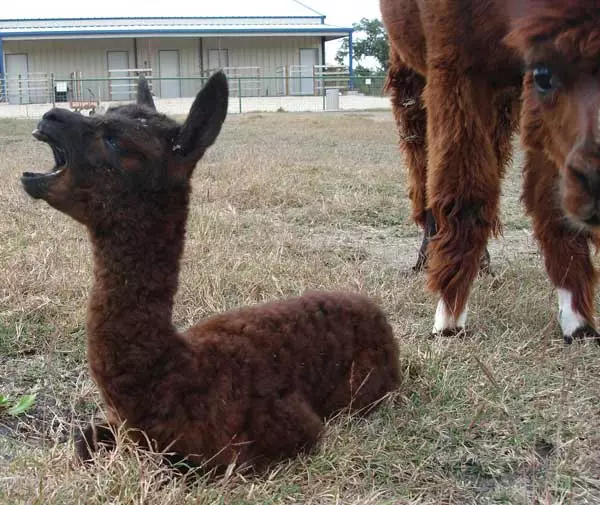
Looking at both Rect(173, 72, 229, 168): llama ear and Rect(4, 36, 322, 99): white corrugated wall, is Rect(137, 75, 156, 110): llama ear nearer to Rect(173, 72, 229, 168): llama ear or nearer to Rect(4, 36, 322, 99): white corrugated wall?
Rect(173, 72, 229, 168): llama ear

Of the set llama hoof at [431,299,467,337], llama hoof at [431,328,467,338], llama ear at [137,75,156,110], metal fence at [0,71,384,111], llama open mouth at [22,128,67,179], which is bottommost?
llama hoof at [431,328,467,338]

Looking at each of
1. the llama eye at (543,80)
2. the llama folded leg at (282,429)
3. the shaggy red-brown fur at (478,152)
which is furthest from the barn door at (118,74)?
the llama folded leg at (282,429)

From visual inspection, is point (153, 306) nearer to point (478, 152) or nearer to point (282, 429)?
point (282, 429)

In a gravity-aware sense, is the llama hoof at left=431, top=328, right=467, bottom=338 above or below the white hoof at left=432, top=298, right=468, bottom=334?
below

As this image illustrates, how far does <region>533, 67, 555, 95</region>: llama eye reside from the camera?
9.96 feet

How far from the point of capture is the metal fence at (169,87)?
33.0 metres

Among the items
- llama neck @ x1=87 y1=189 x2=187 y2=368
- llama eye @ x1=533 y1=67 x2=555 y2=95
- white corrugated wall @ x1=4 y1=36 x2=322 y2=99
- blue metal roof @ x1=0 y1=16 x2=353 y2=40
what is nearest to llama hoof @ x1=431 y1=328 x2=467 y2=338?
llama eye @ x1=533 y1=67 x2=555 y2=95

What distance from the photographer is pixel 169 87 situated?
117 feet

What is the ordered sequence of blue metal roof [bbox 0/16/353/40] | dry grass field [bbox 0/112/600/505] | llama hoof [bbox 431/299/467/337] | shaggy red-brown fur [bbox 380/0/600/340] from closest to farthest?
1. dry grass field [bbox 0/112/600/505]
2. shaggy red-brown fur [bbox 380/0/600/340]
3. llama hoof [bbox 431/299/467/337]
4. blue metal roof [bbox 0/16/353/40]

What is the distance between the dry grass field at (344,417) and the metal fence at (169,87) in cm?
2666

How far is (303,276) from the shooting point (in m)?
4.55

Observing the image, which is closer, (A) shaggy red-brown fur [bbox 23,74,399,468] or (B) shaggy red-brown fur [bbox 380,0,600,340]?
(A) shaggy red-brown fur [bbox 23,74,399,468]

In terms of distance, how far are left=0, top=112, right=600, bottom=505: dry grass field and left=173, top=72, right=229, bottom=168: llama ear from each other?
0.95 meters

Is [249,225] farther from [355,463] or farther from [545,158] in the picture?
[355,463]
